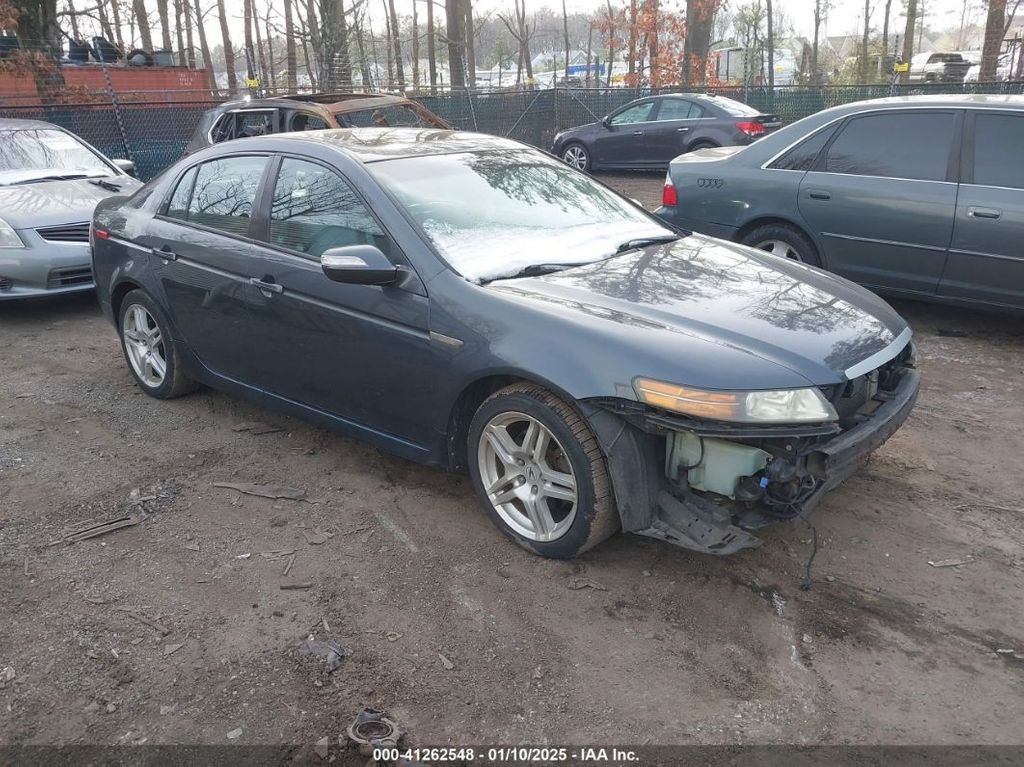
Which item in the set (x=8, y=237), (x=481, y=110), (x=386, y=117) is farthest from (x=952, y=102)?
(x=481, y=110)

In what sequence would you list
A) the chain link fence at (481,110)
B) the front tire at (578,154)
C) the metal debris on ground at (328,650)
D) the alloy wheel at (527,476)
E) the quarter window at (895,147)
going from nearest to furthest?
the metal debris on ground at (328,650)
the alloy wheel at (527,476)
the quarter window at (895,147)
the chain link fence at (481,110)
the front tire at (578,154)

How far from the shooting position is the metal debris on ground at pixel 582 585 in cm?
322

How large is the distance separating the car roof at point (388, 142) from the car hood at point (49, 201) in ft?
11.4

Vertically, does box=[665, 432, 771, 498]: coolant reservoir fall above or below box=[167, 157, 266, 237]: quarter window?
below

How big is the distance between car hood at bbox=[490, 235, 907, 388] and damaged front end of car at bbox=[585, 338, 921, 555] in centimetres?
10

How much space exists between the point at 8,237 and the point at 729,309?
6228 mm

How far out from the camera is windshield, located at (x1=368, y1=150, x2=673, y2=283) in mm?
3660

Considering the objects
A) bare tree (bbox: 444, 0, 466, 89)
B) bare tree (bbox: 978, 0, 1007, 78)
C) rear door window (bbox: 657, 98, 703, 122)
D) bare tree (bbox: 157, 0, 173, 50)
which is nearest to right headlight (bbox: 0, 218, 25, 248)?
rear door window (bbox: 657, 98, 703, 122)

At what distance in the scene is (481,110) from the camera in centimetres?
1780

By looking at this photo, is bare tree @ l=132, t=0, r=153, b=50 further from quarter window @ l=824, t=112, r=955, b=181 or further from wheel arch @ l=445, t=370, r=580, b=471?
wheel arch @ l=445, t=370, r=580, b=471

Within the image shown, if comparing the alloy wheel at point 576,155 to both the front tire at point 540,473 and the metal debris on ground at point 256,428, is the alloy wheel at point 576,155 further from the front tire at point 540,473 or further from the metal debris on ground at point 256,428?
the front tire at point 540,473

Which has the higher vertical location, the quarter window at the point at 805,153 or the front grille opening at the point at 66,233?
the quarter window at the point at 805,153

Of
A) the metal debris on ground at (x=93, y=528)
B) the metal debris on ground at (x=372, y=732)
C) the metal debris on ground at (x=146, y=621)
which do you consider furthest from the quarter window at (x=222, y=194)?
the metal debris on ground at (x=372, y=732)

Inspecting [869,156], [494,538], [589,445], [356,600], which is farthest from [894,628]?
[869,156]
